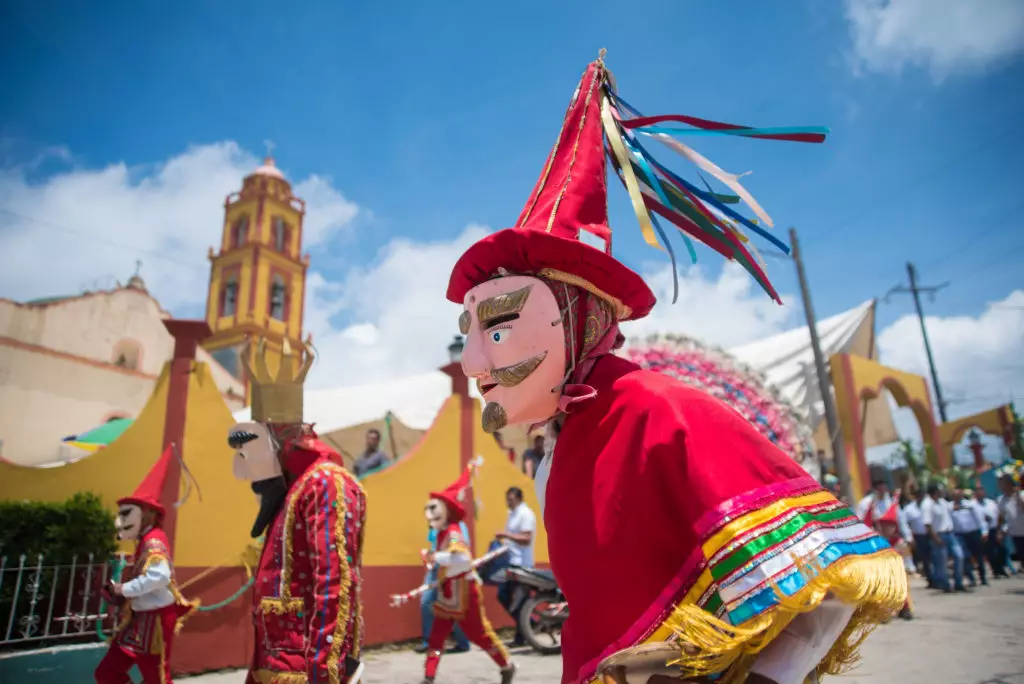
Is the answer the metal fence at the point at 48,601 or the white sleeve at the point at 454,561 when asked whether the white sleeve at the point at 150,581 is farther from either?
the white sleeve at the point at 454,561

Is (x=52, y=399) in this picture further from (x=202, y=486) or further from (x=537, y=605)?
(x=537, y=605)

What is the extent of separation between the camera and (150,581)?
402 centimetres

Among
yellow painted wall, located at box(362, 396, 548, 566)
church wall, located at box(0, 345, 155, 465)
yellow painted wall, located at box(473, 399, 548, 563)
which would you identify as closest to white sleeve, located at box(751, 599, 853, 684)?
yellow painted wall, located at box(362, 396, 548, 566)

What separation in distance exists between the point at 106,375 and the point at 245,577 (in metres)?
14.8

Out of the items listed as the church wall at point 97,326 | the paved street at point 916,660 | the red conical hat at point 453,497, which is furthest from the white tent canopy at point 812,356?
the church wall at point 97,326

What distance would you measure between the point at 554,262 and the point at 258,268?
→ 28931 millimetres

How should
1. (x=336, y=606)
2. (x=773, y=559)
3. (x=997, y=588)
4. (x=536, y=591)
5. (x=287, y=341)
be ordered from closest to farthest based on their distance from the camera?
1. (x=773, y=559)
2. (x=336, y=606)
3. (x=287, y=341)
4. (x=536, y=591)
5. (x=997, y=588)

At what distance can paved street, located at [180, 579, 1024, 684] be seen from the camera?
17.0 ft

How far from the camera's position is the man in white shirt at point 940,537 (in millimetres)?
10641

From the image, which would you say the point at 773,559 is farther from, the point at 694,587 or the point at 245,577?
the point at 245,577

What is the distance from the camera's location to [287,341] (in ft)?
13.5

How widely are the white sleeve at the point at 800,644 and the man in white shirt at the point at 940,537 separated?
11405 mm

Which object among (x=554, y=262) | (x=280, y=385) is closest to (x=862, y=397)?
(x=280, y=385)

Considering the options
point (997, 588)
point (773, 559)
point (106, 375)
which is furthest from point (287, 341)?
point (106, 375)
